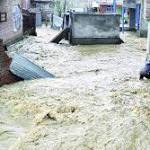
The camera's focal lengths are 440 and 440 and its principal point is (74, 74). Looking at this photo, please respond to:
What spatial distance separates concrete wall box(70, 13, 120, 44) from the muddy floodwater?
5.99 m

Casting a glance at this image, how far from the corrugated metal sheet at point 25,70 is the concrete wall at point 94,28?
9.10 m

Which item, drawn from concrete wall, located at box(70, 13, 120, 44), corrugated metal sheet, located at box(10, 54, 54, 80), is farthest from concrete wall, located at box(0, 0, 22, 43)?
corrugated metal sheet, located at box(10, 54, 54, 80)

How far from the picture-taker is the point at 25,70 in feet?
36.9

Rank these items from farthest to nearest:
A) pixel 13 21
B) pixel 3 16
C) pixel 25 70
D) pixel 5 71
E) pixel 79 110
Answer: pixel 13 21 → pixel 3 16 → pixel 25 70 → pixel 5 71 → pixel 79 110

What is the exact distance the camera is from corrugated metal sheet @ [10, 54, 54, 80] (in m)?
11.0

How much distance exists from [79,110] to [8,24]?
1018 cm

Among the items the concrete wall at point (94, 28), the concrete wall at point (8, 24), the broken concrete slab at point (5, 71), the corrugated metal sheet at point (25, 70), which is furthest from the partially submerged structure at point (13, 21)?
the broken concrete slab at point (5, 71)

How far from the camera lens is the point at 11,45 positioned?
724 inches

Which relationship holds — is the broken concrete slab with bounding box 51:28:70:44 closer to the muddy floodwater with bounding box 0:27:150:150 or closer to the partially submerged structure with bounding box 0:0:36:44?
the partially submerged structure with bounding box 0:0:36:44

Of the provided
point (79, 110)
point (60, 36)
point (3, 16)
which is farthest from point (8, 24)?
point (79, 110)

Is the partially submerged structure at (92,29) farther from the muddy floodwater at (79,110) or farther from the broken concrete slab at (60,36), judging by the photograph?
the muddy floodwater at (79,110)

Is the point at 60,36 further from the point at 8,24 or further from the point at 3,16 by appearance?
the point at 3,16

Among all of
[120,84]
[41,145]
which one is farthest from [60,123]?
[120,84]

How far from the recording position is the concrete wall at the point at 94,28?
20.5m
